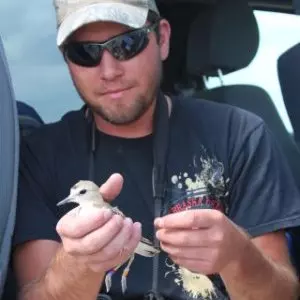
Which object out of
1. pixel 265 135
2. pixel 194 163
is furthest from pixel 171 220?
pixel 265 135

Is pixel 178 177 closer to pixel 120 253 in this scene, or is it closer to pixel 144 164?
pixel 144 164

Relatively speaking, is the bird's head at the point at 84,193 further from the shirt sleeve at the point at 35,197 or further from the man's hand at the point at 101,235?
the shirt sleeve at the point at 35,197

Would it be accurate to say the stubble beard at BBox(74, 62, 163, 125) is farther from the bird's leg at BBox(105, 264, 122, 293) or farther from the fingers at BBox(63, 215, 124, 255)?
the fingers at BBox(63, 215, 124, 255)

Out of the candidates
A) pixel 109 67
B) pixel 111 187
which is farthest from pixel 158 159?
pixel 111 187

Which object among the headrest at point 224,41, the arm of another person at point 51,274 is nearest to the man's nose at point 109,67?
the arm of another person at point 51,274

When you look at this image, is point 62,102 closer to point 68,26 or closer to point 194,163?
point 68,26

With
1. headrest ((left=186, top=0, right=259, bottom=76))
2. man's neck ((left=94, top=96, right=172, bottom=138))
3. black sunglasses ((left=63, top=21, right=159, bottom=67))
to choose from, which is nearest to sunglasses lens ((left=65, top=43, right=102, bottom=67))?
black sunglasses ((left=63, top=21, right=159, bottom=67))

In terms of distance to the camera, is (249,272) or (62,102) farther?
(62,102)
